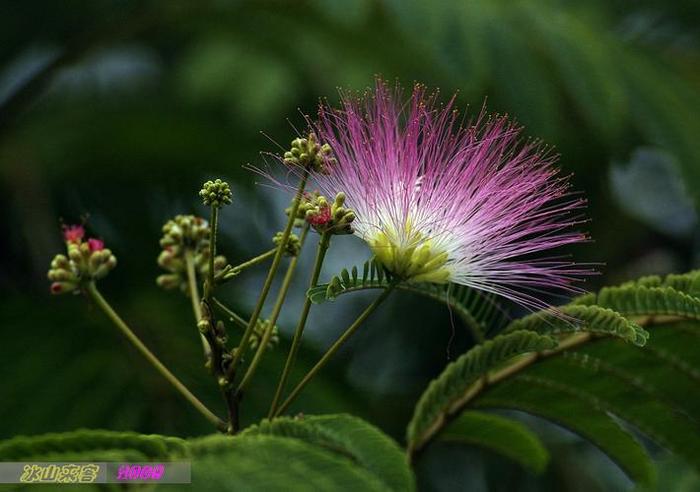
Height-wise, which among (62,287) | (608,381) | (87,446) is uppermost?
(608,381)

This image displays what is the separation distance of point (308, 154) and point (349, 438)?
0.57 m

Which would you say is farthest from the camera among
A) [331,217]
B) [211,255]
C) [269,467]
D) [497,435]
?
[497,435]

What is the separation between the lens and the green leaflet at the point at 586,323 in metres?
1.90

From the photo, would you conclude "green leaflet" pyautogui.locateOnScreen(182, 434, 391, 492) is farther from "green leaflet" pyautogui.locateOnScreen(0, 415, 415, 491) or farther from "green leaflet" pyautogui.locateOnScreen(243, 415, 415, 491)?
"green leaflet" pyautogui.locateOnScreen(243, 415, 415, 491)

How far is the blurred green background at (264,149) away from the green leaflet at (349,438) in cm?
123

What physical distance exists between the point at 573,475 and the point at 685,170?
1479 millimetres

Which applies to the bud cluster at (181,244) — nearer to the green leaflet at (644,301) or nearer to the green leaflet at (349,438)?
the green leaflet at (349,438)

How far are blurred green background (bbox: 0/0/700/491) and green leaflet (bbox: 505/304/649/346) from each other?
3.39 feet

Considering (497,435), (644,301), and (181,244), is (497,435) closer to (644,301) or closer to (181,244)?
(644,301)

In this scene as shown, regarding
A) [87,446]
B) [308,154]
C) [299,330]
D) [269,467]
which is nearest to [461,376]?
[299,330]

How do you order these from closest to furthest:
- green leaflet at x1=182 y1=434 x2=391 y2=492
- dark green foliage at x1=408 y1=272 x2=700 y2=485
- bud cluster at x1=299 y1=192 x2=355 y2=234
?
green leaflet at x1=182 y1=434 x2=391 y2=492
bud cluster at x1=299 y1=192 x2=355 y2=234
dark green foliage at x1=408 y1=272 x2=700 y2=485

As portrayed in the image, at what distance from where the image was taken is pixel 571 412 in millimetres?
2404

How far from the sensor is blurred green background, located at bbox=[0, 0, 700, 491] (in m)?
3.38

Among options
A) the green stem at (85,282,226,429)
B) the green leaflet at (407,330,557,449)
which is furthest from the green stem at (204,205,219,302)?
the green leaflet at (407,330,557,449)
